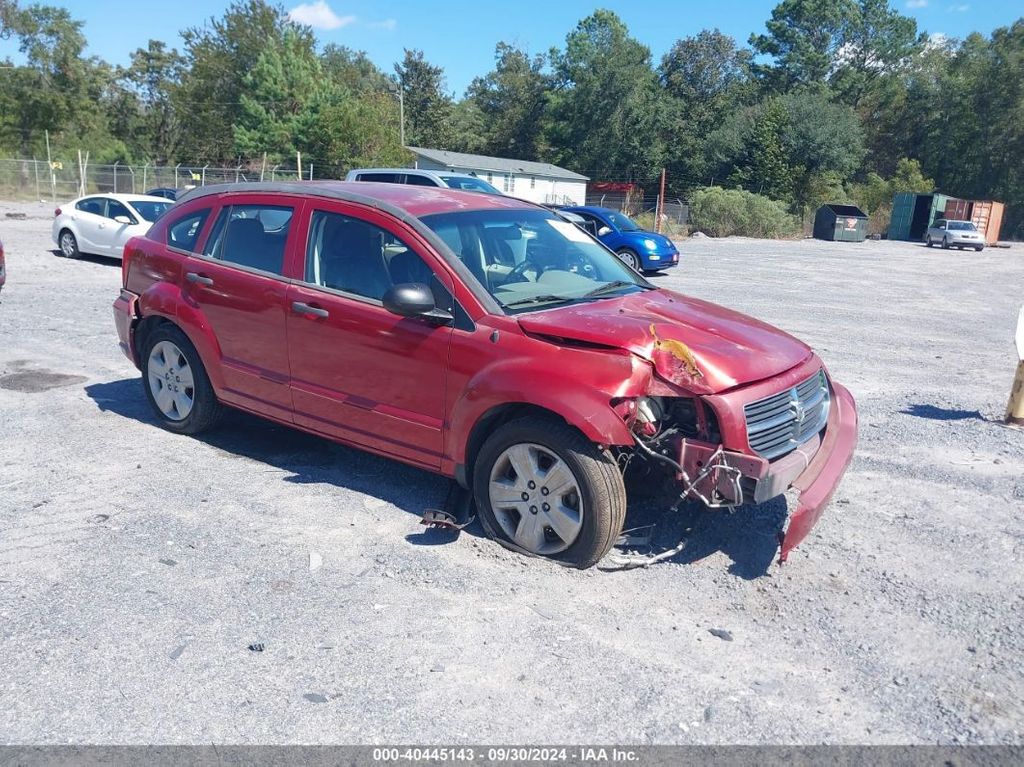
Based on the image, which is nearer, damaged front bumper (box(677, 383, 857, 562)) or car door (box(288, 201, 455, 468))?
damaged front bumper (box(677, 383, 857, 562))

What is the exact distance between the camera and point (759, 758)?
288 cm

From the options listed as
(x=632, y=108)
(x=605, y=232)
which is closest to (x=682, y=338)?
(x=605, y=232)

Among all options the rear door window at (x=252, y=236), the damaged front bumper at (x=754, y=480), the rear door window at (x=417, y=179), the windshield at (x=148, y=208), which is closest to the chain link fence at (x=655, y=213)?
the rear door window at (x=417, y=179)

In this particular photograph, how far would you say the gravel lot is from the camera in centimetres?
308

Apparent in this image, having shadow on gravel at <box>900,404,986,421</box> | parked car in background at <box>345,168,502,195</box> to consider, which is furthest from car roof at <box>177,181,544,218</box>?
parked car in background at <box>345,168,502,195</box>

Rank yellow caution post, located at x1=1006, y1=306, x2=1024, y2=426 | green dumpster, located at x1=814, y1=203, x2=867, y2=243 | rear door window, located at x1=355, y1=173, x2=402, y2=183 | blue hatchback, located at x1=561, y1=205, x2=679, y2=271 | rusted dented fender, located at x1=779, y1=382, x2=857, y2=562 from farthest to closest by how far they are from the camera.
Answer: green dumpster, located at x1=814, y1=203, x2=867, y2=243, blue hatchback, located at x1=561, y1=205, x2=679, y2=271, rear door window, located at x1=355, y1=173, x2=402, y2=183, yellow caution post, located at x1=1006, y1=306, x2=1024, y2=426, rusted dented fender, located at x1=779, y1=382, x2=857, y2=562

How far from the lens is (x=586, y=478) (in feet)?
13.0

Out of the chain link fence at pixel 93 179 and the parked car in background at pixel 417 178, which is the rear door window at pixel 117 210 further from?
the chain link fence at pixel 93 179

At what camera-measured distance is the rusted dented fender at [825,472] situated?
3826mm

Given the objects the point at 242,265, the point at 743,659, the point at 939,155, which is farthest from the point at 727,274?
the point at 939,155

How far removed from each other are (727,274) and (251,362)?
16799 millimetres

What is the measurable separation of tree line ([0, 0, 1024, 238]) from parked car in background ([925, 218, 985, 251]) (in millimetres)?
14048

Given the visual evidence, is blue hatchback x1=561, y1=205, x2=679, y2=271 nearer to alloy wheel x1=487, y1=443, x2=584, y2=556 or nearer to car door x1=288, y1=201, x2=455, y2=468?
car door x1=288, y1=201, x2=455, y2=468

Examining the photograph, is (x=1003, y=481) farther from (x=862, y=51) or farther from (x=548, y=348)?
(x=862, y=51)
